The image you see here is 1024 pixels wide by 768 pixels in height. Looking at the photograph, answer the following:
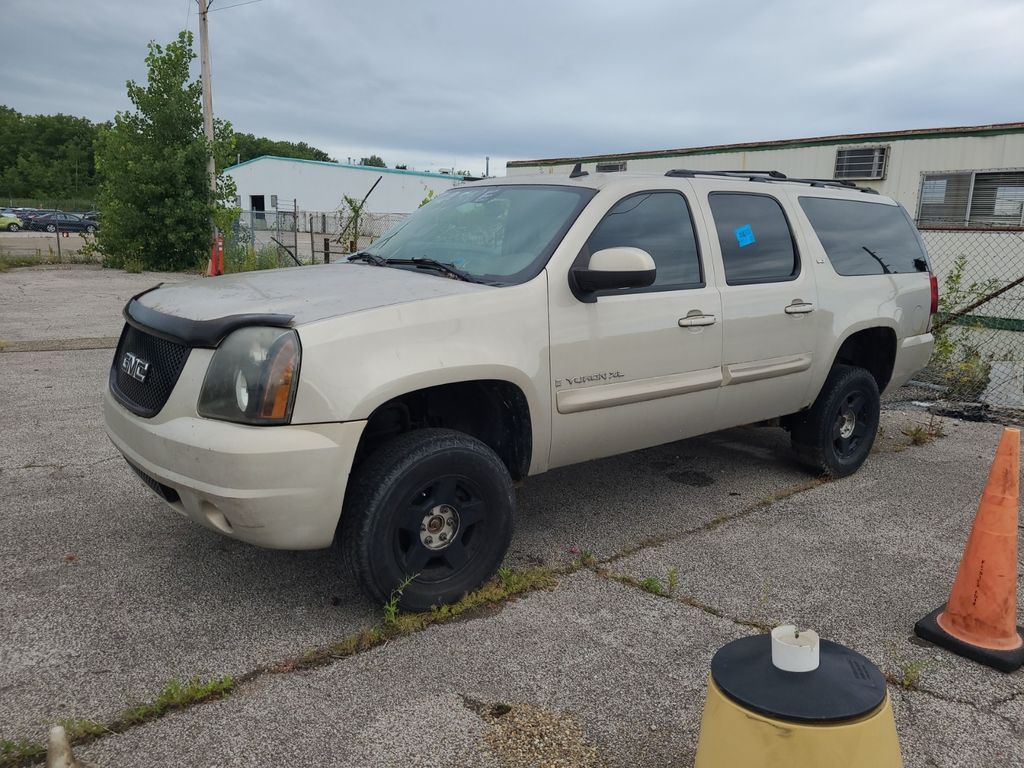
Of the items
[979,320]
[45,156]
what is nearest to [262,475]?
[979,320]

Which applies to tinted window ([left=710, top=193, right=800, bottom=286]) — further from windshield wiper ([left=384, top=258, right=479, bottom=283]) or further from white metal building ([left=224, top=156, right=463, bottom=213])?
white metal building ([left=224, top=156, right=463, bottom=213])

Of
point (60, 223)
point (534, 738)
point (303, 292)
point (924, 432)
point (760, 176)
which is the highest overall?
point (760, 176)

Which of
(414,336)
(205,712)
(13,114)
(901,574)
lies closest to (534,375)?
(414,336)

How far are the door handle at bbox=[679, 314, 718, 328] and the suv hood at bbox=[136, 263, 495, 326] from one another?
118 cm

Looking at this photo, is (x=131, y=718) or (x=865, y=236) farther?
(x=865, y=236)

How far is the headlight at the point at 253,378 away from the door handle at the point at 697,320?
6.89 feet

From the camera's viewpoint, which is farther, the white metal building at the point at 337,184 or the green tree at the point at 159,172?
the white metal building at the point at 337,184

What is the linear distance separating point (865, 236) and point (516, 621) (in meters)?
3.82

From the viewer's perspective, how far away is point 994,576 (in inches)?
127

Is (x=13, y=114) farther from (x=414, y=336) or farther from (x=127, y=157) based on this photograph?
(x=414, y=336)

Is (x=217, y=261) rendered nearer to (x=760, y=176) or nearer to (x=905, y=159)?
(x=905, y=159)

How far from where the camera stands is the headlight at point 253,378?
116 inches

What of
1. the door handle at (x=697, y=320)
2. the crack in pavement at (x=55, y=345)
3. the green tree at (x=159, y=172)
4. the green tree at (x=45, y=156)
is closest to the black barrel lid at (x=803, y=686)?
the door handle at (x=697, y=320)

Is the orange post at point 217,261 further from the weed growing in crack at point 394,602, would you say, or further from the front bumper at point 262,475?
the weed growing in crack at point 394,602
